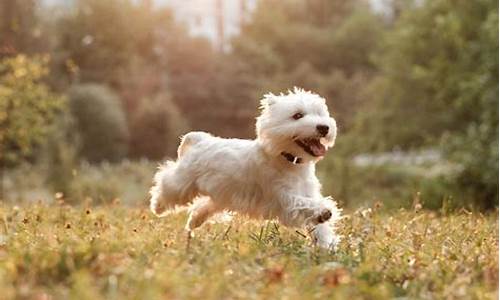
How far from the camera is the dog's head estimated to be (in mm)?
6383

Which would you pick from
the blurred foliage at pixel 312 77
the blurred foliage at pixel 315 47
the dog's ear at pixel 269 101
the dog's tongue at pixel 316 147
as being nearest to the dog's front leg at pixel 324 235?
the dog's tongue at pixel 316 147

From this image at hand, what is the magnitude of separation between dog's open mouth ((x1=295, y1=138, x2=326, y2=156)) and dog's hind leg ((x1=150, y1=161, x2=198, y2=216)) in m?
1.25

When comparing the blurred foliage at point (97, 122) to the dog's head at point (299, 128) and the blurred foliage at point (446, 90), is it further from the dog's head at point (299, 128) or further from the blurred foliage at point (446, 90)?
the dog's head at point (299, 128)

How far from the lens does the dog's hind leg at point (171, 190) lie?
7387 millimetres

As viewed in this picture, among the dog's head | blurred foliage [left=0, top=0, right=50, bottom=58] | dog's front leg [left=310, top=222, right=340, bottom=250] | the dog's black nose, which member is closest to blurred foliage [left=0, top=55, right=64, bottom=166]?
blurred foliage [left=0, top=0, right=50, bottom=58]

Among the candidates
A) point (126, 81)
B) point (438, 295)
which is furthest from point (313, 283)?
point (126, 81)

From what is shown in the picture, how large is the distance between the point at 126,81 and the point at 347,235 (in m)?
36.4

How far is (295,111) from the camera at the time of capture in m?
6.56

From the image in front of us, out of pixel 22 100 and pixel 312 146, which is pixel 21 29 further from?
pixel 312 146

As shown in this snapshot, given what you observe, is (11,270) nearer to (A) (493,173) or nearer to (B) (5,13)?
(A) (493,173)

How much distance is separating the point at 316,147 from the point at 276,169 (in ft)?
1.24

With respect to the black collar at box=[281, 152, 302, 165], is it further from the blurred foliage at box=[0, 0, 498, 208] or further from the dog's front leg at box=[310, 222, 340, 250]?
the blurred foliage at box=[0, 0, 498, 208]

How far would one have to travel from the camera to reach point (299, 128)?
6.39m

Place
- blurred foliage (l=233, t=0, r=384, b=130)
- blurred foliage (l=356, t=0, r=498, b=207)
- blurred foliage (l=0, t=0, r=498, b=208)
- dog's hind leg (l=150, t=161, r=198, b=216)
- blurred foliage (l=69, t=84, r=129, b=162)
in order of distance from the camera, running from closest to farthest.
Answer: dog's hind leg (l=150, t=161, r=198, b=216)
blurred foliage (l=356, t=0, r=498, b=207)
blurred foliage (l=0, t=0, r=498, b=208)
blurred foliage (l=69, t=84, r=129, b=162)
blurred foliage (l=233, t=0, r=384, b=130)
